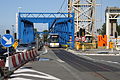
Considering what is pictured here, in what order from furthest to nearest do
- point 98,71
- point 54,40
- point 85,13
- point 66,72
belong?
1. point 85,13
2. point 54,40
3. point 98,71
4. point 66,72

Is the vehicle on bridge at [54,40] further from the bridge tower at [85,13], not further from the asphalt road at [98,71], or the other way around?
the asphalt road at [98,71]

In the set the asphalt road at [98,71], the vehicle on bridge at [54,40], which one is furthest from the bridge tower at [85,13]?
the asphalt road at [98,71]

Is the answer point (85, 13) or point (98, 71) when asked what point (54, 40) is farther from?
point (98, 71)

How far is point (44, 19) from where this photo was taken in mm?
68625

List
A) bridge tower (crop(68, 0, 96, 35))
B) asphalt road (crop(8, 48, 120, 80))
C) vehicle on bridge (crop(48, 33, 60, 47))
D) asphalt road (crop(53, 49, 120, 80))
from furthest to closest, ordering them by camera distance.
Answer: bridge tower (crop(68, 0, 96, 35)) → vehicle on bridge (crop(48, 33, 60, 47)) → asphalt road (crop(53, 49, 120, 80)) → asphalt road (crop(8, 48, 120, 80))

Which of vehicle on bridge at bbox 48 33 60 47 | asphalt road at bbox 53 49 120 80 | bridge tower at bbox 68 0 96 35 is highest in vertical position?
bridge tower at bbox 68 0 96 35

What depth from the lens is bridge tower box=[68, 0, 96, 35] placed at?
263ft

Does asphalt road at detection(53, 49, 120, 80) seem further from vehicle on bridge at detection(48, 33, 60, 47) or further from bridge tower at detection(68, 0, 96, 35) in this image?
bridge tower at detection(68, 0, 96, 35)

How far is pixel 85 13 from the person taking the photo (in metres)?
81.9

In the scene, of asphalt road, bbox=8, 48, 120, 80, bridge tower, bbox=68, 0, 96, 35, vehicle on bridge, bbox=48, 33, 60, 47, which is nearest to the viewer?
asphalt road, bbox=8, 48, 120, 80

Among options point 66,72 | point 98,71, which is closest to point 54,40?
point 98,71

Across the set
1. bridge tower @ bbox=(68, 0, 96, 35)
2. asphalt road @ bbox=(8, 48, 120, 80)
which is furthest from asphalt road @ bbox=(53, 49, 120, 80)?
bridge tower @ bbox=(68, 0, 96, 35)

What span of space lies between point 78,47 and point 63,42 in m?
16.2

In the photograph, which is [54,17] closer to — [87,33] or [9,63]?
[87,33]
